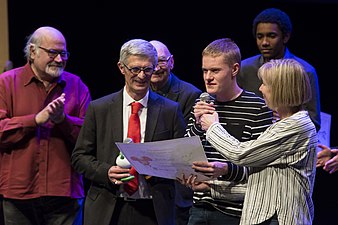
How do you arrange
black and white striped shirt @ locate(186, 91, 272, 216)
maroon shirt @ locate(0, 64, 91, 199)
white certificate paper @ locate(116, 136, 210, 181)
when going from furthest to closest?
maroon shirt @ locate(0, 64, 91, 199) → black and white striped shirt @ locate(186, 91, 272, 216) → white certificate paper @ locate(116, 136, 210, 181)

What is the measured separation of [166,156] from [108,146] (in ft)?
1.37

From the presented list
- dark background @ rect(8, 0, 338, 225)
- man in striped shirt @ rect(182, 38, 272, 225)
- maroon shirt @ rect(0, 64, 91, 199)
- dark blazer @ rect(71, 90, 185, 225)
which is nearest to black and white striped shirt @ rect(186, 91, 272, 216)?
man in striped shirt @ rect(182, 38, 272, 225)

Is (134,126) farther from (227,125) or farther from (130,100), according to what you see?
(227,125)

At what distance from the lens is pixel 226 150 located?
2.86m

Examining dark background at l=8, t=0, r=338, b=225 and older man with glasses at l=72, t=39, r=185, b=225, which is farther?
dark background at l=8, t=0, r=338, b=225

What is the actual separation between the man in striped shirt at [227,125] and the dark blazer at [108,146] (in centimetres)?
19

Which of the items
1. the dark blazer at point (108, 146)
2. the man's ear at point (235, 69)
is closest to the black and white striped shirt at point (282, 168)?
the man's ear at point (235, 69)

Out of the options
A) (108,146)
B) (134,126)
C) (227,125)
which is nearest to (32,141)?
(108,146)

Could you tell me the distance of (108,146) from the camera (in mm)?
3303

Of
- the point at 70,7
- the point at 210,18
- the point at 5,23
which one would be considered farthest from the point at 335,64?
the point at 5,23

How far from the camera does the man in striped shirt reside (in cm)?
307

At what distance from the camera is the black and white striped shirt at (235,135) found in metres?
3.06

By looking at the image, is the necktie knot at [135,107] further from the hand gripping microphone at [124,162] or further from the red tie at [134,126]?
the hand gripping microphone at [124,162]

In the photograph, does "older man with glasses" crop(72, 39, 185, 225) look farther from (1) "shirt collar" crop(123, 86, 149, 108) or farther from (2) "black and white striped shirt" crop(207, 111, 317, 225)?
(2) "black and white striped shirt" crop(207, 111, 317, 225)
